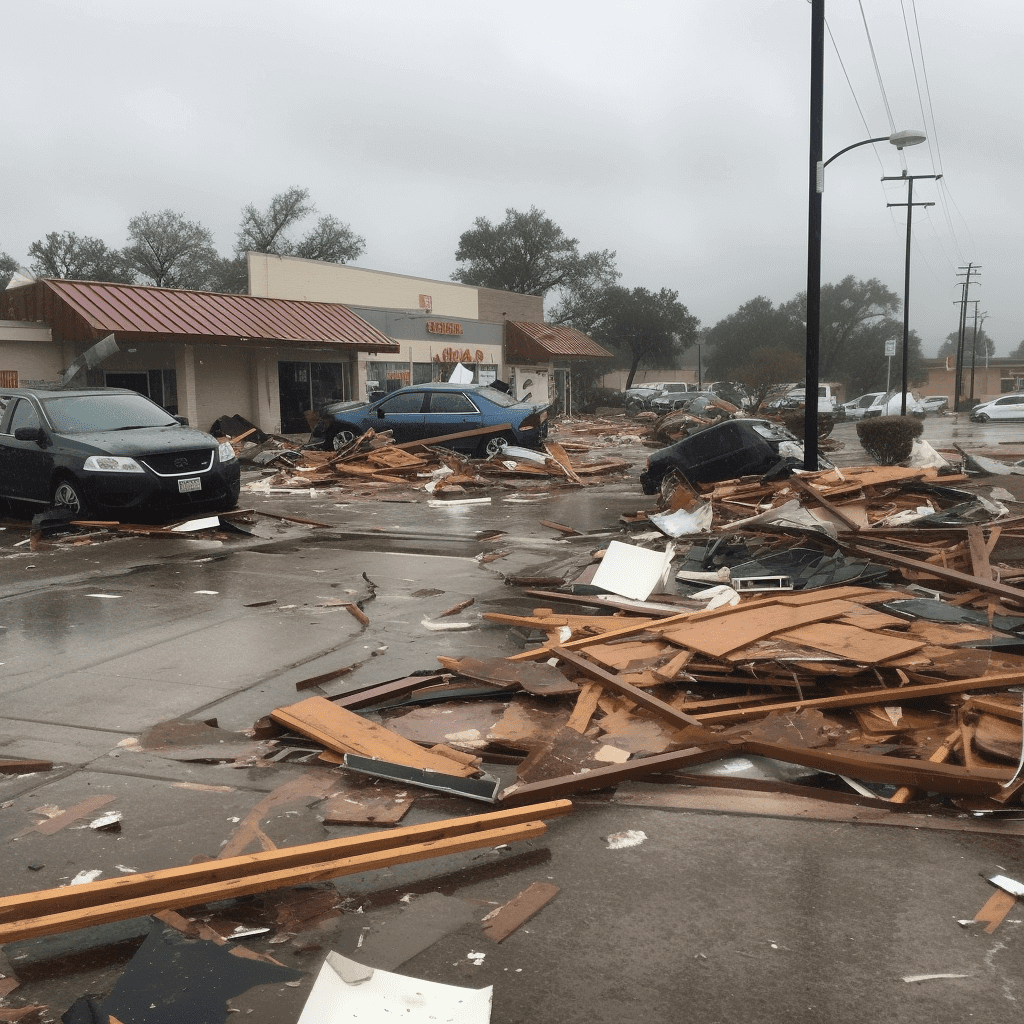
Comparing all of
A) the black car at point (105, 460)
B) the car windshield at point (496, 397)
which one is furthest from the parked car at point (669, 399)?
the black car at point (105, 460)

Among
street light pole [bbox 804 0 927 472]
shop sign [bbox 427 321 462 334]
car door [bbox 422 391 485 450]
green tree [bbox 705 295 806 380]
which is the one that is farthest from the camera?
green tree [bbox 705 295 806 380]

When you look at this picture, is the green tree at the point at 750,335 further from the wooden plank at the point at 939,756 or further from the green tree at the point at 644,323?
the wooden plank at the point at 939,756

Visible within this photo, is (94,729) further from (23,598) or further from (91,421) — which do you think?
(91,421)

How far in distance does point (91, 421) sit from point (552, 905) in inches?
425

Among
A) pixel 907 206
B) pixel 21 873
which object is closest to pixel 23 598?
pixel 21 873

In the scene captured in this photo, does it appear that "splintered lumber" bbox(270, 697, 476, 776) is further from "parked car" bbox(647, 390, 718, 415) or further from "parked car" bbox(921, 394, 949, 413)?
"parked car" bbox(921, 394, 949, 413)

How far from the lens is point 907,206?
44.2 m

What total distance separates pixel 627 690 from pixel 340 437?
59.5ft

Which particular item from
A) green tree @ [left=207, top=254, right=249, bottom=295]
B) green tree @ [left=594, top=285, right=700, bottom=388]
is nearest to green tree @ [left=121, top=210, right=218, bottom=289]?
green tree @ [left=207, top=254, right=249, bottom=295]

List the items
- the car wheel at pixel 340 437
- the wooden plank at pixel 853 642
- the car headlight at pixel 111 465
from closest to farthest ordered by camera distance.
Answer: the wooden plank at pixel 853 642
the car headlight at pixel 111 465
the car wheel at pixel 340 437

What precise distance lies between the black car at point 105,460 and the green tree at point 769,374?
101 feet

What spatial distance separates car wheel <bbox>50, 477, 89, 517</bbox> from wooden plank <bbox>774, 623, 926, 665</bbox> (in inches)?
358

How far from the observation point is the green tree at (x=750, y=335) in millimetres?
86500

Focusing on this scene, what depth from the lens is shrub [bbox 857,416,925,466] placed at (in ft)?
76.0
